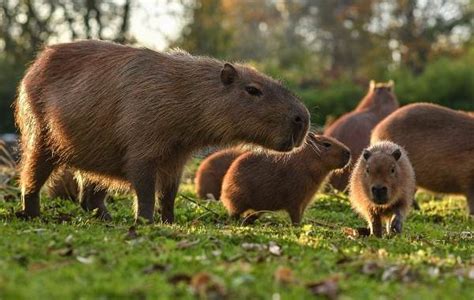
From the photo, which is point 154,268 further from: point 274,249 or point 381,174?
point 381,174

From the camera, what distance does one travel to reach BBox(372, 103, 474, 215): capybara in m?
9.46

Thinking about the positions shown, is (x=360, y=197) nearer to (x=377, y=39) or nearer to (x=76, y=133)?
(x=76, y=133)

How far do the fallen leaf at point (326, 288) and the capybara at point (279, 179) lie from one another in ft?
13.4

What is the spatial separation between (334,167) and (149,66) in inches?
111

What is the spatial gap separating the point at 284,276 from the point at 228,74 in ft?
9.12

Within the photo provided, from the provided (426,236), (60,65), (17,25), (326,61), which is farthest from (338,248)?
(326,61)

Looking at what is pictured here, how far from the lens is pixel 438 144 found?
9.51 meters

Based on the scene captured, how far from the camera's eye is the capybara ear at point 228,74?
21.0ft

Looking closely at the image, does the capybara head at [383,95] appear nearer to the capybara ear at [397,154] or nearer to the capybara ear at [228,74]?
the capybara ear at [397,154]

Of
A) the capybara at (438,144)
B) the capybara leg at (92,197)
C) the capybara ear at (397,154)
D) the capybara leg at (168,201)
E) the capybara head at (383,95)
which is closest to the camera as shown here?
the capybara leg at (168,201)

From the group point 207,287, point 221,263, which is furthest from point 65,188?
point 207,287

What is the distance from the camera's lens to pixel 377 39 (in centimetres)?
3127

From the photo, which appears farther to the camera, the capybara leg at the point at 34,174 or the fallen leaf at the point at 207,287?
the capybara leg at the point at 34,174

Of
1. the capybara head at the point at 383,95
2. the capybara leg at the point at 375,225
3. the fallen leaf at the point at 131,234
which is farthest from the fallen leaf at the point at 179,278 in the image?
the capybara head at the point at 383,95
